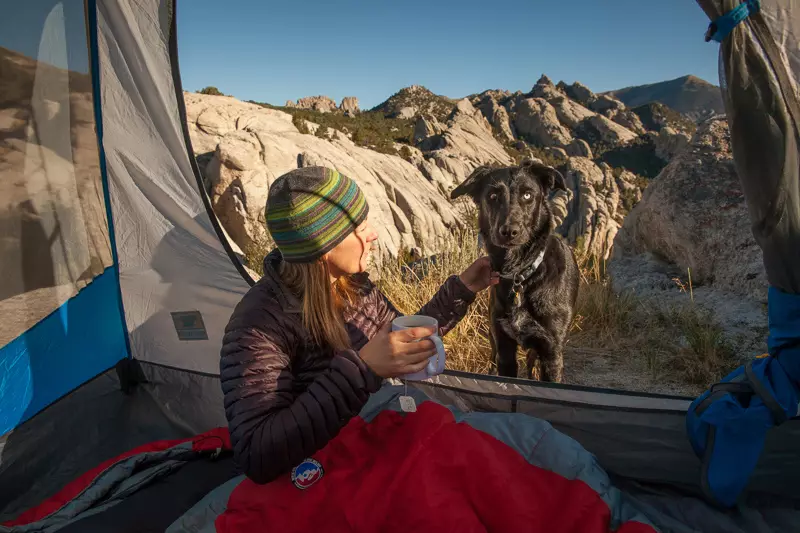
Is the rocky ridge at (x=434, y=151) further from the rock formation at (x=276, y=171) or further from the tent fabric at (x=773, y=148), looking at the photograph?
the tent fabric at (x=773, y=148)

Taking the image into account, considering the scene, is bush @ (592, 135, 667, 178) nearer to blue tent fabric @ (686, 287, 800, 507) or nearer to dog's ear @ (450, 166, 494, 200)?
dog's ear @ (450, 166, 494, 200)

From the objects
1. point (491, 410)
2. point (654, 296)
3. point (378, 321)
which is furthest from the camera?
point (654, 296)

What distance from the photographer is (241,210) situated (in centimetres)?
1092

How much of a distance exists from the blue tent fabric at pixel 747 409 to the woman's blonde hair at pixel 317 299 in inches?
46.1

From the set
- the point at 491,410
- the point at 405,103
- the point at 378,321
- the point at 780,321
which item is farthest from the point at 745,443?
the point at 405,103

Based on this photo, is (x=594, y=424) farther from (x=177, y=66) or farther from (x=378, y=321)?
(x=177, y=66)

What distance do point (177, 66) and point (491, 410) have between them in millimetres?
2213

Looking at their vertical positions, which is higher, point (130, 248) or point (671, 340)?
point (130, 248)

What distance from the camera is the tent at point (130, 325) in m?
1.75

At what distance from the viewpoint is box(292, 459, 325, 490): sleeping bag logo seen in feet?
4.68

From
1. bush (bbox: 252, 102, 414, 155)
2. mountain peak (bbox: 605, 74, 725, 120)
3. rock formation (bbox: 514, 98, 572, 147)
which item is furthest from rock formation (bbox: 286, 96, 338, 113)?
mountain peak (bbox: 605, 74, 725, 120)

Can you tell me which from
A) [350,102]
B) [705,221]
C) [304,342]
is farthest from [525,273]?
[350,102]

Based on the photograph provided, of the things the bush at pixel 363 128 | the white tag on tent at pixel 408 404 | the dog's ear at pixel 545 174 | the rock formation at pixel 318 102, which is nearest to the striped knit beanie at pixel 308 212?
the white tag on tent at pixel 408 404

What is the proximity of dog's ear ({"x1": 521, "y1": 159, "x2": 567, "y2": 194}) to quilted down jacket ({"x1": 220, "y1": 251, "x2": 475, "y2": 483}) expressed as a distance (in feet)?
5.17
